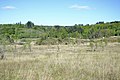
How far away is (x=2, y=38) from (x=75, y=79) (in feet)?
75.3

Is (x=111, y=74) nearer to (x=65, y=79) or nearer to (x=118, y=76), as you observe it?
(x=118, y=76)

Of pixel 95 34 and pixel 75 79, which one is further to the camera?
pixel 95 34

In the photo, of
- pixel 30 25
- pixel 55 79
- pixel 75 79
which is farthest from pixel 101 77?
pixel 30 25

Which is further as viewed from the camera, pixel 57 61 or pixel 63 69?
pixel 57 61

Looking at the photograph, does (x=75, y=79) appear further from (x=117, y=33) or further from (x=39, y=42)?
(x=117, y=33)

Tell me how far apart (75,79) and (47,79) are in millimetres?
855

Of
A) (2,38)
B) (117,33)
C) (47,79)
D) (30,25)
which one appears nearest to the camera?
(47,79)

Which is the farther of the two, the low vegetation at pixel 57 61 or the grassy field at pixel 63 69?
the low vegetation at pixel 57 61

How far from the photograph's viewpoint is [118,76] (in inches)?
270

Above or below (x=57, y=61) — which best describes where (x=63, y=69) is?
above

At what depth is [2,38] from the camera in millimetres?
28094

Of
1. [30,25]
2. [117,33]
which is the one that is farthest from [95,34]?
[30,25]

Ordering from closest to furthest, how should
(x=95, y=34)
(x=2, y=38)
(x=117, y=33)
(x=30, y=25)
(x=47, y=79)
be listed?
(x=47, y=79) < (x=2, y=38) < (x=95, y=34) < (x=117, y=33) < (x=30, y=25)

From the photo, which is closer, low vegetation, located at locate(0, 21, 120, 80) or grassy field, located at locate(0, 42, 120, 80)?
grassy field, located at locate(0, 42, 120, 80)
